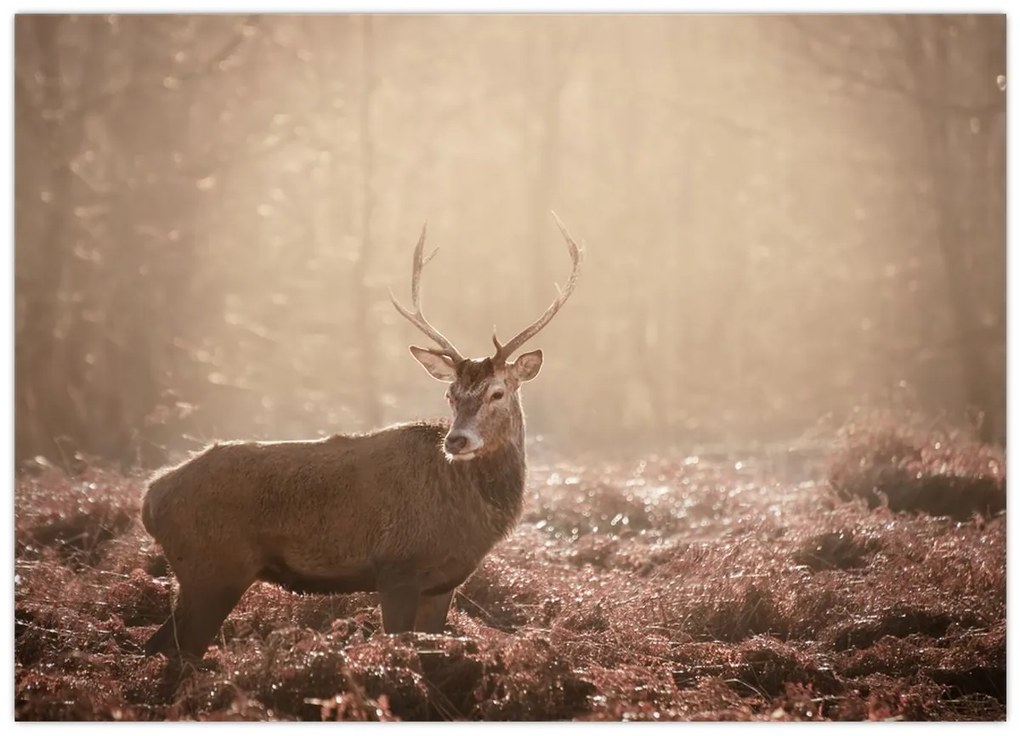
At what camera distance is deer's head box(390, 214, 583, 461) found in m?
5.93

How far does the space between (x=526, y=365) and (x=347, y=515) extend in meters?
1.24

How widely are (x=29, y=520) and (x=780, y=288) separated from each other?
15.0m

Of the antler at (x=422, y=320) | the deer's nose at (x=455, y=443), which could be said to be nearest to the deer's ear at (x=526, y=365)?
the antler at (x=422, y=320)

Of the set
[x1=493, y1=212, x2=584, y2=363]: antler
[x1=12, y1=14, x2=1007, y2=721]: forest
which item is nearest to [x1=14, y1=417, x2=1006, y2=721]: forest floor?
[x1=12, y1=14, x2=1007, y2=721]: forest

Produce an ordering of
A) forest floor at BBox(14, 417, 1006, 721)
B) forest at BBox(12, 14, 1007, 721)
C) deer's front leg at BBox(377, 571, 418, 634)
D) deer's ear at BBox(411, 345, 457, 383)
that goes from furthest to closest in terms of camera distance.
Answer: deer's ear at BBox(411, 345, 457, 383)
forest at BBox(12, 14, 1007, 721)
deer's front leg at BBox(377, 571, 418, 634)
forest floor at BBox(14, 417, 1006, 721)

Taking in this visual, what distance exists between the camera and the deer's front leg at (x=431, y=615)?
6117 millimetres

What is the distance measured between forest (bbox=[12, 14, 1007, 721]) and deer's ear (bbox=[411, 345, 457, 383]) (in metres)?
1.37

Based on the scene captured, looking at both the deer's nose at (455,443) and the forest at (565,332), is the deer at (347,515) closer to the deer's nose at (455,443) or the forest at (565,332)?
the deer's nose at (455,443)

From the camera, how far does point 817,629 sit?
671cm

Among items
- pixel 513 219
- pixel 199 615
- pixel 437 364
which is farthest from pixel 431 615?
pixel 513 219

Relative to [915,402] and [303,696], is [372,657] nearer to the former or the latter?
[303,696]

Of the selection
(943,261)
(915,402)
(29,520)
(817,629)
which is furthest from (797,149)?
(29,520)

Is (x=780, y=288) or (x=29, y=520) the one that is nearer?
(x=29, y=520)

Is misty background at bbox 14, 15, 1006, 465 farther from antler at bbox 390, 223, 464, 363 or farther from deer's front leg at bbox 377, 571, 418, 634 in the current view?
deer's front leg at bbox 377, 571, 418, 634
